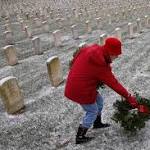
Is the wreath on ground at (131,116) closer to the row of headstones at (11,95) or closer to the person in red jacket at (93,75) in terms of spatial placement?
the person in red jacket at (93,75)

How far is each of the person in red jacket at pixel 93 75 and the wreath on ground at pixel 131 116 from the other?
479mm

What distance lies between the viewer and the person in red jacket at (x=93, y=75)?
5363mm

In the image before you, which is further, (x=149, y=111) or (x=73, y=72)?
(x=149, y=111)

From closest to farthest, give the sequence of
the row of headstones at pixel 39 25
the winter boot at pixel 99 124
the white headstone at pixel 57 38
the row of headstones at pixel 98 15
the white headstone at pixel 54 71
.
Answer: the winter boot at pixel 99 124 → the white headstone at pixel 54 71 → the white headstone at pixel 57 38 → the row of headstones at pixel 39 25 → the row of headstones at pixel 98 15

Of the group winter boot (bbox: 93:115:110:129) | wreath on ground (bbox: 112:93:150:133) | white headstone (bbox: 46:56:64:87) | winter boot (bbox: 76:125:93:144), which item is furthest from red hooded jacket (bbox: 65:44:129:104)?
white headstone (bbox: 46:56:64:87)

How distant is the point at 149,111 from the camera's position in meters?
6.11

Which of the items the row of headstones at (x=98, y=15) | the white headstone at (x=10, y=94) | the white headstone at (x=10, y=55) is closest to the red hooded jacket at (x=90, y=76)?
the white headstone at (x=10, y=94)

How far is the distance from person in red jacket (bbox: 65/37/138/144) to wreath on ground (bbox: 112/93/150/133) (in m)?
0.48

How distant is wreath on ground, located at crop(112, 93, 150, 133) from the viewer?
6.13 metres

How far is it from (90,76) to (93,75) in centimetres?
5

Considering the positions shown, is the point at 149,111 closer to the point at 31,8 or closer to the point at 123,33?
the point at 123,33

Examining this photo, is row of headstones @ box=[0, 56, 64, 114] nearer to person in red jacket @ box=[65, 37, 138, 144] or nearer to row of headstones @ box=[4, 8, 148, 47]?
person in red jacket @ box=[65, 37, 138, 144]

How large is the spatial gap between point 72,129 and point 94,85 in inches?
58.1

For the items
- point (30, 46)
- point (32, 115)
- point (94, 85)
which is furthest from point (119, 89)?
point (30, 46)
